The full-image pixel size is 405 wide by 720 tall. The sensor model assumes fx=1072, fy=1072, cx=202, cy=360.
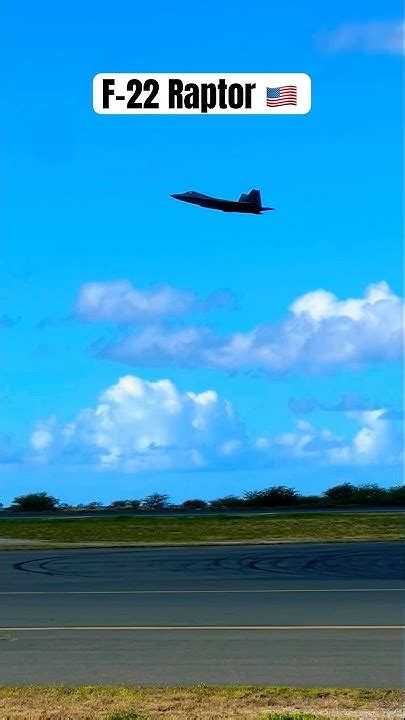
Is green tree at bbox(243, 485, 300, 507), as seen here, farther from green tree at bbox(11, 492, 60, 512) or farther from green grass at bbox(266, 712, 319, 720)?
green grass at bbox(266, 712, 319, 720)

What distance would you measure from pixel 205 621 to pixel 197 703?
5152 millimetres

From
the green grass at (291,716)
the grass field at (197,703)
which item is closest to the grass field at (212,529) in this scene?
the grass field at (197,703)

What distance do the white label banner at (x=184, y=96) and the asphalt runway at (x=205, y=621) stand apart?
6.42 m

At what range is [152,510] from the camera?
187ft

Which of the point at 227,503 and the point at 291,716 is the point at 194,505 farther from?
the point at 291,716

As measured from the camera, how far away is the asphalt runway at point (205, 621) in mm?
11250

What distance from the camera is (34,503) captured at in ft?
199

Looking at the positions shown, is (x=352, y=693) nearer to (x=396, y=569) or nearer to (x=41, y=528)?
(x=396, y=569)

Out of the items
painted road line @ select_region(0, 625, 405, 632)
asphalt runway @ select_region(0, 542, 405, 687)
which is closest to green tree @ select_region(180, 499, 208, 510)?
asphalt runway @ select_region(0, 542, 405, 687)

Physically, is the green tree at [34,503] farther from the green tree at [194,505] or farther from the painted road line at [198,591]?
the painted road line at [198,591]

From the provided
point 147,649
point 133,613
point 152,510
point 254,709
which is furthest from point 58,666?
point 152,510

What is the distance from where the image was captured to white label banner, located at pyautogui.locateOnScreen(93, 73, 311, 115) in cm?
1312

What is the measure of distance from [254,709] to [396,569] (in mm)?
13304

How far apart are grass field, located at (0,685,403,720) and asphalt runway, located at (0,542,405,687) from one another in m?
0.61
